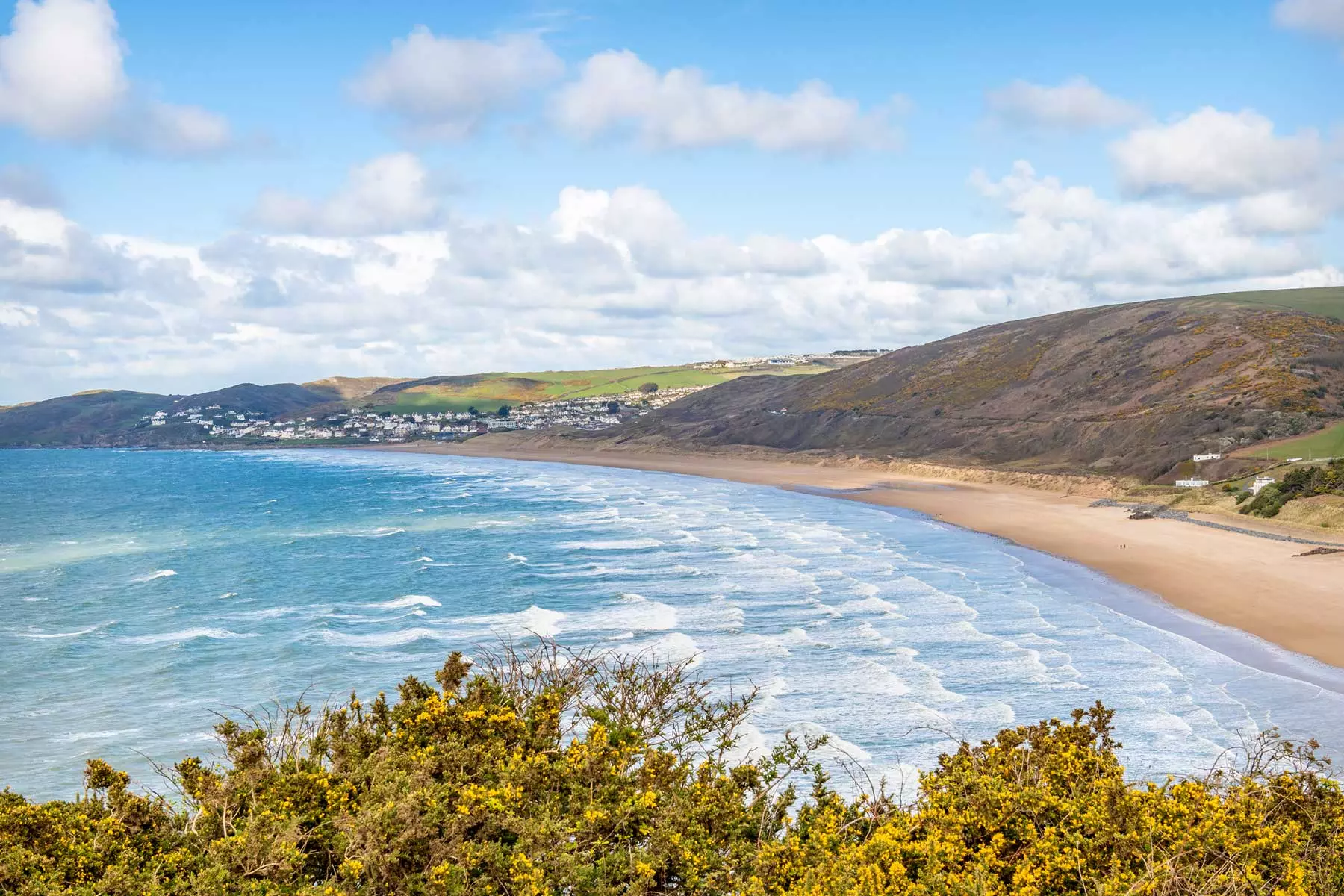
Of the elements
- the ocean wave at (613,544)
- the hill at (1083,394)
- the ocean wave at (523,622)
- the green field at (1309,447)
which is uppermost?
the hill at (1083,394)

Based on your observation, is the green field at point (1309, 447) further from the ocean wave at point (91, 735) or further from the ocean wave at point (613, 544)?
the ocean wave at point (91, 735)

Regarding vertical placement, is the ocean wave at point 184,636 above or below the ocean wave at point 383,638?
below

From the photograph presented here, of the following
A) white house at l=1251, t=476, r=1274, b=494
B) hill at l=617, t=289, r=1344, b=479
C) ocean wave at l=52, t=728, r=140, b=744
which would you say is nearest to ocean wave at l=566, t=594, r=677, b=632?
ocean wave at l=52, t=728, r=140, b=744

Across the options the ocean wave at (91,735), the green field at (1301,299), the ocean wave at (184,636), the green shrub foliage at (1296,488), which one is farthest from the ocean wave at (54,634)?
the green field at (1301,299)

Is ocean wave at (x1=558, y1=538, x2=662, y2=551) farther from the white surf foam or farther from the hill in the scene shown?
the hill

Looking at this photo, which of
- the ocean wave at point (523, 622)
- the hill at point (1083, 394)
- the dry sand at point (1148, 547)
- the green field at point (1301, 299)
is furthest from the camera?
the green field at point (1301, 299)

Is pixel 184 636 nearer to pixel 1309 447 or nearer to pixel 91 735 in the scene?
pixel 91 735

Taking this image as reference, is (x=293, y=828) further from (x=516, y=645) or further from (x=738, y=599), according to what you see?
(x=738, y=599)
